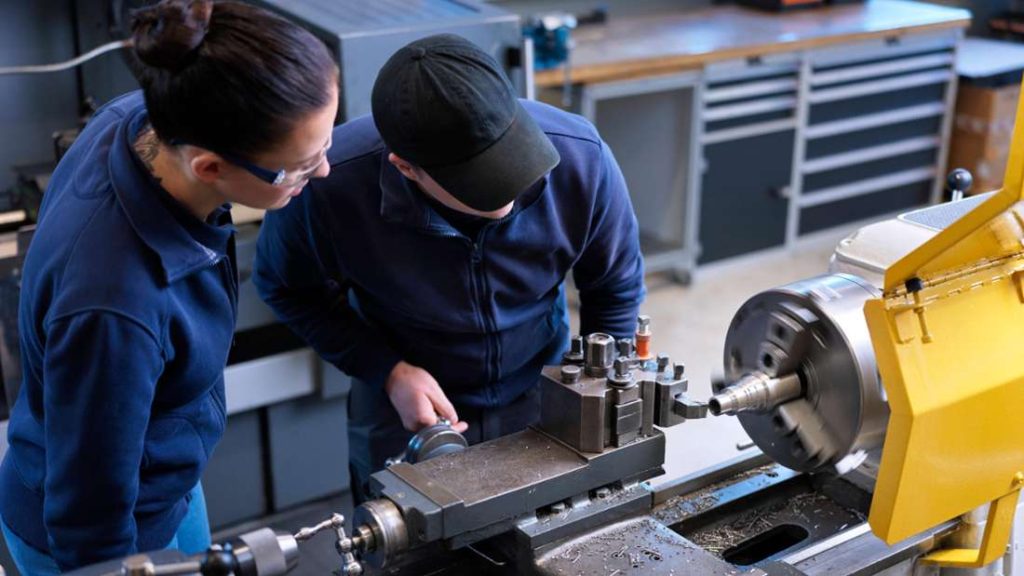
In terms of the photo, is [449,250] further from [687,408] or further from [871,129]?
[871,129]

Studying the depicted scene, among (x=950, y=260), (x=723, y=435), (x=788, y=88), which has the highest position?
(x=950, y=260)

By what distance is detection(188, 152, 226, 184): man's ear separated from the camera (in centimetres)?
99

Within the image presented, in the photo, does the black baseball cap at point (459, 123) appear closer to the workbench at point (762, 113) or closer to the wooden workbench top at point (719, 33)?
the wooden workbench top at point (719, 33)

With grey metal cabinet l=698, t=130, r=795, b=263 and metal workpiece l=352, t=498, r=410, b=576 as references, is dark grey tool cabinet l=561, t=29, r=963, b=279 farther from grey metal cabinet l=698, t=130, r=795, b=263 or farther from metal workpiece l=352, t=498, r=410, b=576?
metal workpiece l=352, t=498, r=410, b=576

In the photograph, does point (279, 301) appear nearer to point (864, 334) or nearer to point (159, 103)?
point (159, 103)

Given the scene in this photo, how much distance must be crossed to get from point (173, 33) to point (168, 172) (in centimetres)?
14

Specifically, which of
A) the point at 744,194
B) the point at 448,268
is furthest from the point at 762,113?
the point at 448,268

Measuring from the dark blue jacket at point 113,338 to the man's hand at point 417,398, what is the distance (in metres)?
0.31

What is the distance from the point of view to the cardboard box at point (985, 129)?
12.6 feet

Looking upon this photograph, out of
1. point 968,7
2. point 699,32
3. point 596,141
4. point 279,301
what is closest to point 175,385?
point 279,301

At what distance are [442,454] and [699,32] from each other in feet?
8.80

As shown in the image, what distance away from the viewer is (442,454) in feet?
3.57

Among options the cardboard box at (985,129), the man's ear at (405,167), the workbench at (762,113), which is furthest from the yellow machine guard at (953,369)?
the cardboard box at (985,129)

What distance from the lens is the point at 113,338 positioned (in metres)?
0.97
